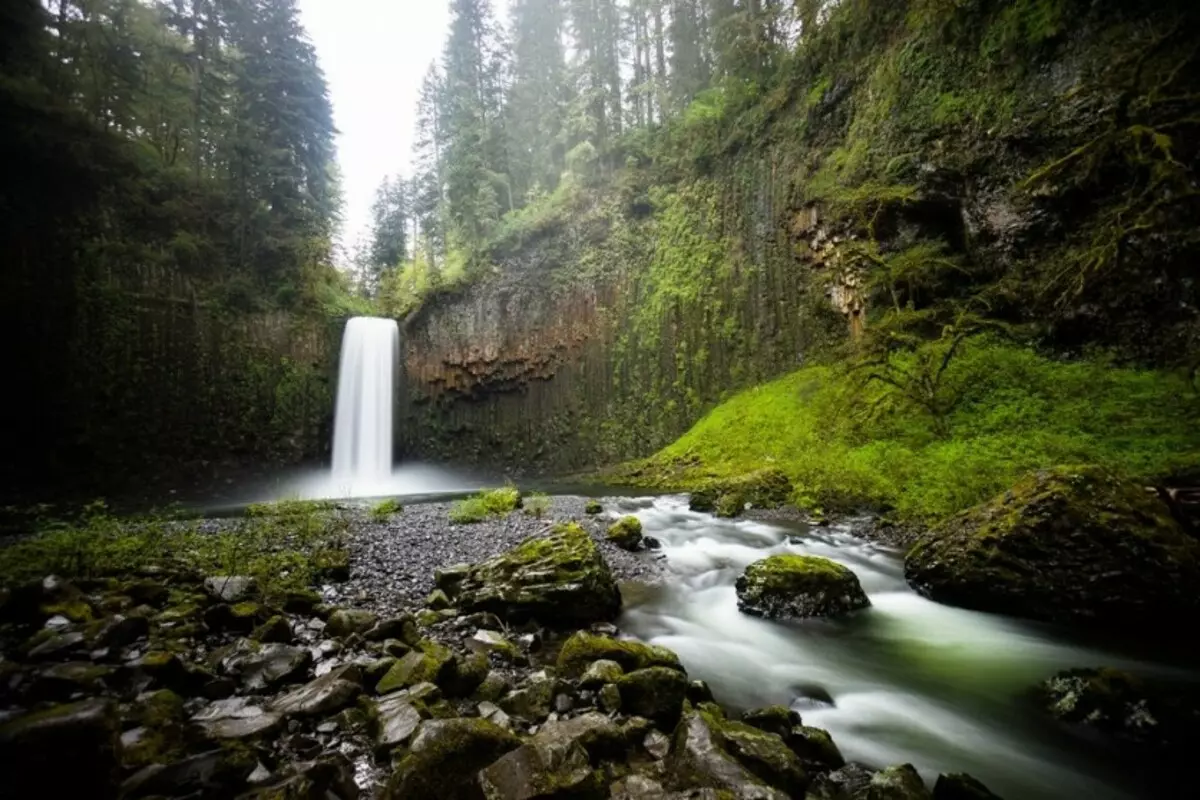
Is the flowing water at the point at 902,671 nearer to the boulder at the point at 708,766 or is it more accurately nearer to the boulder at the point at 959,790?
the boulder at the point at 959,790

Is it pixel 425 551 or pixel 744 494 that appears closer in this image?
pixel 425 551

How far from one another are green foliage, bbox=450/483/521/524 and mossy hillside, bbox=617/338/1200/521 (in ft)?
17.5

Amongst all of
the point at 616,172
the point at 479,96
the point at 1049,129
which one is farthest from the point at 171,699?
the point at 479,96

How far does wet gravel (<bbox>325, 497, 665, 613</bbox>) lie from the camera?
18.2 ft

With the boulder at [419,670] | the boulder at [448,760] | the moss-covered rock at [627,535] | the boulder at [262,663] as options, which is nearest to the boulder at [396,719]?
the boulder at [419,670]

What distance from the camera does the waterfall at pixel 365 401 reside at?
2391 centimetres

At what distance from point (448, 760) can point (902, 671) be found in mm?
3851

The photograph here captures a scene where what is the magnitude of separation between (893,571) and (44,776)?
7345 mm

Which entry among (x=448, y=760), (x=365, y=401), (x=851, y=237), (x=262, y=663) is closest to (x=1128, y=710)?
(x=448, y=760)

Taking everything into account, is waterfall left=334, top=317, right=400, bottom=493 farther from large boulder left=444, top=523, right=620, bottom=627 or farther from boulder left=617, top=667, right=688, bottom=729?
boulder left=617, top=667, right=688, bottom=729

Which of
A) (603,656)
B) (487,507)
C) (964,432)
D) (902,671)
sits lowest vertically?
(902,671)

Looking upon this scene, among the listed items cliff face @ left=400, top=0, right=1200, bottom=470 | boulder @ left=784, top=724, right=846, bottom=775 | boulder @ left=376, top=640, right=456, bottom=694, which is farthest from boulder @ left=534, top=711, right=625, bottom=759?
cliff face @ left=400, top=0, right=1200, bottom=470

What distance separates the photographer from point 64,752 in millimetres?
1891

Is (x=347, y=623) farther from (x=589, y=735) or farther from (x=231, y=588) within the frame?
(x=589, y=735)
